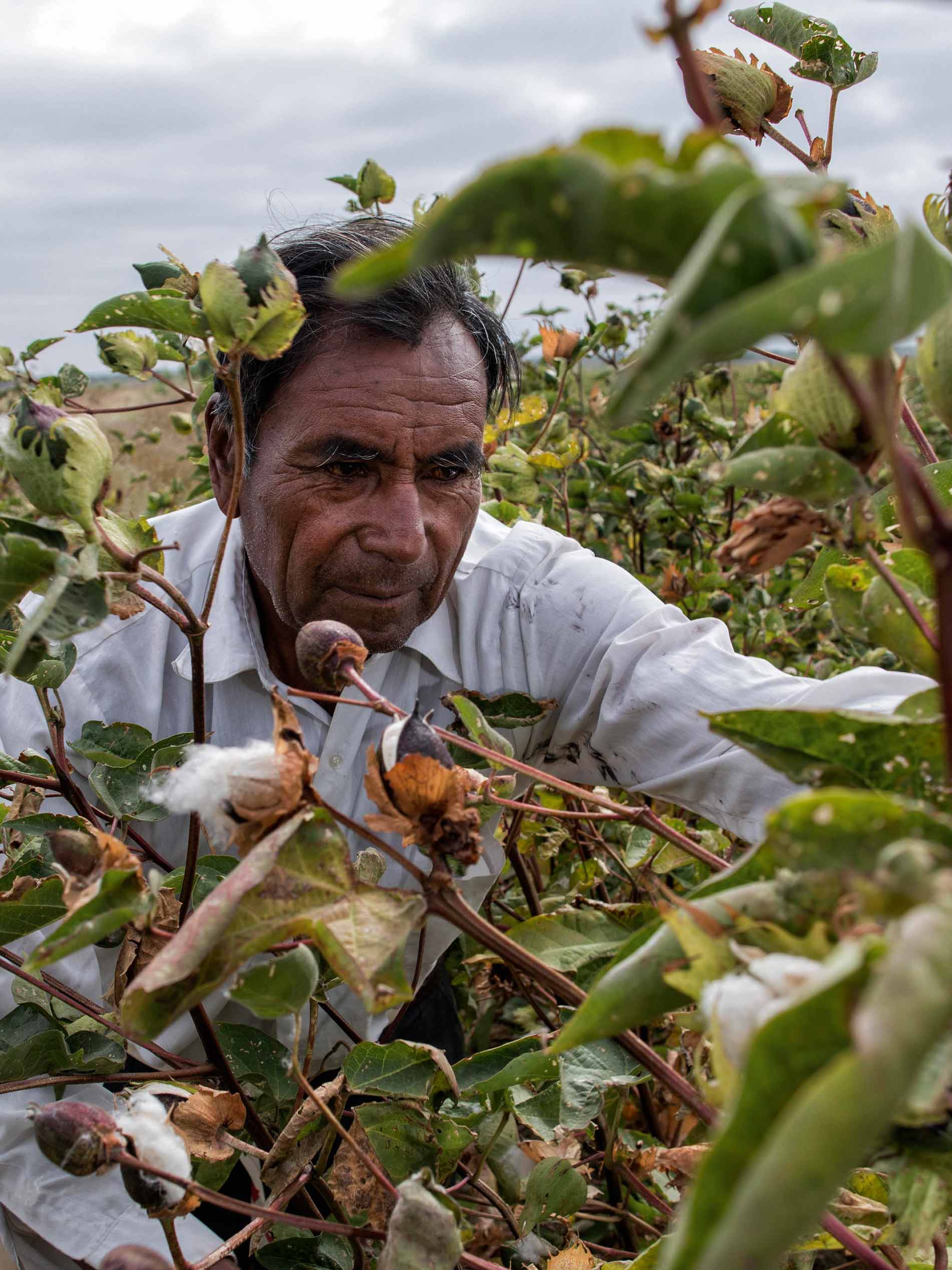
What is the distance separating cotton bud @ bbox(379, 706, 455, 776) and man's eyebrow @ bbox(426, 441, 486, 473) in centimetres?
100

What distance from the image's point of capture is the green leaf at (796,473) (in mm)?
440

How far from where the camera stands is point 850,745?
1.49ft

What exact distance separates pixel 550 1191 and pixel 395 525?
833 millimetres

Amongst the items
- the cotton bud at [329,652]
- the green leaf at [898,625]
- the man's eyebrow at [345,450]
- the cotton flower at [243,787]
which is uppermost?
the man's eyebrow at [345,450]

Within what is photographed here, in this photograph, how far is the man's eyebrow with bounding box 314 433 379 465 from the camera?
4.70 feet

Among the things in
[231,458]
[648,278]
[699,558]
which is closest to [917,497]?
[648,278]

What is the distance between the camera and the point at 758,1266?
10.7 inches

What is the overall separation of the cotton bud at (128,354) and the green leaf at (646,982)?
134 cm

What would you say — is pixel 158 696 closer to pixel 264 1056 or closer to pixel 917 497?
pixel 264 1056

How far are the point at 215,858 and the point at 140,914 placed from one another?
1.41ft

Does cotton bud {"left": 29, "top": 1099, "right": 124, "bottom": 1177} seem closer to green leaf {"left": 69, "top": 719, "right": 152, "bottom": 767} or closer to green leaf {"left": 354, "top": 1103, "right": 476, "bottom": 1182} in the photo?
green leaf {"left": 354, "top": 1103, "right": 476, "bottom": 1182}

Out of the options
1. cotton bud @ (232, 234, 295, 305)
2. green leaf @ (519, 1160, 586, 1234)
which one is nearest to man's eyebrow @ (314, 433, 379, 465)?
cotton bud @ (232, 234, 295, 305)

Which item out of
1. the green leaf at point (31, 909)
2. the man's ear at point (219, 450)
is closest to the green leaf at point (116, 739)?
the green leaf at point (31, 909)

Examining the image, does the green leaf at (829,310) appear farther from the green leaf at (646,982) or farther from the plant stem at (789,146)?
the plant stem at (789,146)
